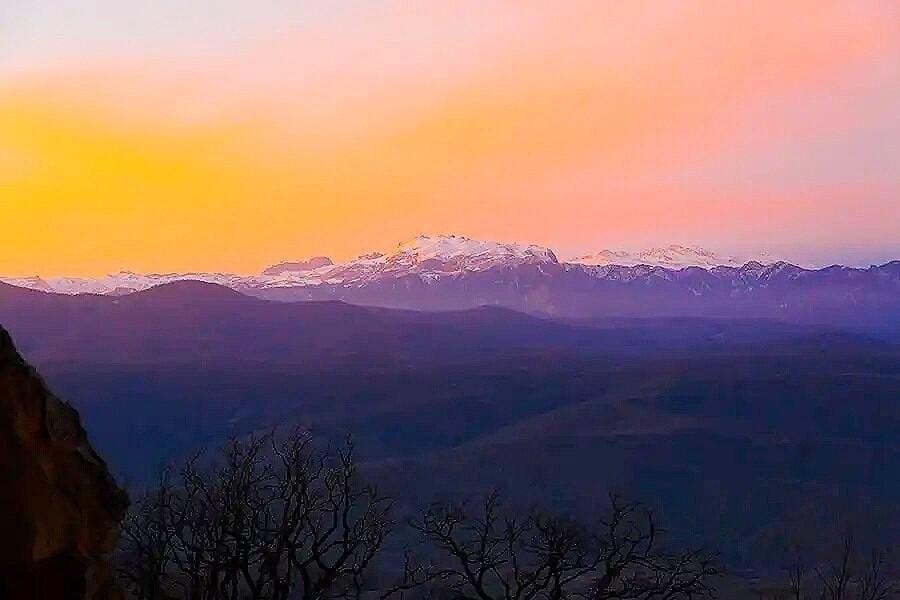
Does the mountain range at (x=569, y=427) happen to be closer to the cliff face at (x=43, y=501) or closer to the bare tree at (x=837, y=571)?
the bare tree at (x=837, y=571)

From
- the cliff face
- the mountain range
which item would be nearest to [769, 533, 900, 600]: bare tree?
the mountain range

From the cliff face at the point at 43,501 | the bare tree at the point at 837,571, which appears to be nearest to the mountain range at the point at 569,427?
the bare tree at the point at 837,571

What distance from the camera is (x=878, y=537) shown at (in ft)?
272

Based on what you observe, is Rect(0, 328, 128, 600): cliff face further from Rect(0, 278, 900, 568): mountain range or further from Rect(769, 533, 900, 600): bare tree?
Rect(0, 278, 900, 568): mountain range

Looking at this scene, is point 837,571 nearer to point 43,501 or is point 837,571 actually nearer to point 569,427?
point 43,501

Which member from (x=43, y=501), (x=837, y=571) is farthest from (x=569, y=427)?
(x=43, y=501)

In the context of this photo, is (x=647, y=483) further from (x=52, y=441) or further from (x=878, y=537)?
(x=52, y=441)

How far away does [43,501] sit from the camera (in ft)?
30.2

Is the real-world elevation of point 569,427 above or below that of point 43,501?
below

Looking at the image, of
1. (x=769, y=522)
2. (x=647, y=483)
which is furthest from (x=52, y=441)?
(x=647, y=483)

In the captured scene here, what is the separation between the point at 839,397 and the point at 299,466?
6070 inches

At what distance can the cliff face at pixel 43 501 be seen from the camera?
352 inches

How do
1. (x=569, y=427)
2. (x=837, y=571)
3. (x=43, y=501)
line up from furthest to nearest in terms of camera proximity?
(x=569, y=427)
(x=837, y=571)
(x=43, y=501)

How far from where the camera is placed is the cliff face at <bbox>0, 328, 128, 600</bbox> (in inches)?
352
